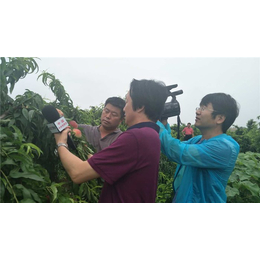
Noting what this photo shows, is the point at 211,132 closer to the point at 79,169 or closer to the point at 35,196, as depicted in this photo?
the point at 79,169

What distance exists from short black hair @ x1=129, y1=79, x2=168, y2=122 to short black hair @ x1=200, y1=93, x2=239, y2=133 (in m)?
0.44

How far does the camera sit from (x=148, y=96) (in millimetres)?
1060

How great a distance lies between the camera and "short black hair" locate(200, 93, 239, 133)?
1408 millimetres

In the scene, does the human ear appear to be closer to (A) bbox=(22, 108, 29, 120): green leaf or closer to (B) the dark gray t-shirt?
(B) the dark gray t-shirt

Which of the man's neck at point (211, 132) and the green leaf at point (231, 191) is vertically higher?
the man's neck at point (211, 132)

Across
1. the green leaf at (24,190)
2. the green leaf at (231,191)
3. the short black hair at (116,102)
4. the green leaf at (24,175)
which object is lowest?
the green leaf at (231,191)

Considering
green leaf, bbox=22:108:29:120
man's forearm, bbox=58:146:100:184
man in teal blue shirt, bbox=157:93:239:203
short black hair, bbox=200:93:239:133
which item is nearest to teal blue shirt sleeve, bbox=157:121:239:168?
man in teal blue shirt, bbox=157:93:239:203

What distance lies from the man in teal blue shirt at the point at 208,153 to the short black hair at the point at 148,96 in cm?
30

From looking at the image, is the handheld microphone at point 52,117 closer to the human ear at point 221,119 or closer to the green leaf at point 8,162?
the green leaf at point 8,162

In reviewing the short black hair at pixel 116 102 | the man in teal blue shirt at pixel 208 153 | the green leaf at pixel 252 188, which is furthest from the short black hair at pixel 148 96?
the green leaf at pixel 252 188

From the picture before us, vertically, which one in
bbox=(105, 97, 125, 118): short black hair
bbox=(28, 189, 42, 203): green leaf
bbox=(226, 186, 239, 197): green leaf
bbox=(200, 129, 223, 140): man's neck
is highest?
bbox=(105, 97, 125, 118): short black hair

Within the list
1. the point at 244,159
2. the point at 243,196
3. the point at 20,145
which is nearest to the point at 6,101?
the point at 20,145

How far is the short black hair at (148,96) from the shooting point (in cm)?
106

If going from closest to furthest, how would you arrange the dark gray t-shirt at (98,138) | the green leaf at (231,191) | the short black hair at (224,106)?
the short black hair at (224,106) < the dark gray t-shirt at (98,138) < the green leaf at (231,191)
